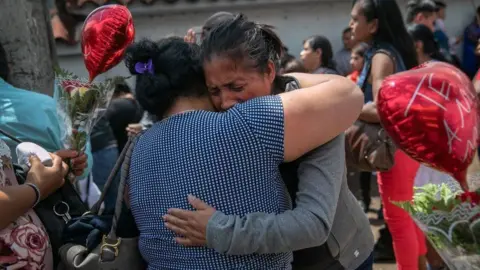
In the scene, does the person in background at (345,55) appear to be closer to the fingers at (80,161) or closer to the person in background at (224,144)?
the fingers at (80,161)

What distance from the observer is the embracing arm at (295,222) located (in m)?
1.61

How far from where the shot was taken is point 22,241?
1.92m

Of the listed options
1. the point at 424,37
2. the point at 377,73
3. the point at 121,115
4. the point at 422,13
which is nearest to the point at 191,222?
the point at 377,73

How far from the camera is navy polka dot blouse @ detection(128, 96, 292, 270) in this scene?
163 centimetres

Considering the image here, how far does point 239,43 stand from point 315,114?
325 millimetres

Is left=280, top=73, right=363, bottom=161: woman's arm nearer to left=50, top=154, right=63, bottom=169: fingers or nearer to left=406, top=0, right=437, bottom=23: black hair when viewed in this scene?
left=50, top=154, right=63, bottom=169: fingers

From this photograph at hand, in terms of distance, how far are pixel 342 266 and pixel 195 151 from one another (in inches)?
27.4

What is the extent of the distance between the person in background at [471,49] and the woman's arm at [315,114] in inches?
248

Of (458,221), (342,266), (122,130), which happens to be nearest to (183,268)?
(342,266)

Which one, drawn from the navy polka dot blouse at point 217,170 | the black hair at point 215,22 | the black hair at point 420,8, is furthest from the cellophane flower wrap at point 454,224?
the black hair at point 420,8

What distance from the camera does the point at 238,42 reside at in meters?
1.76

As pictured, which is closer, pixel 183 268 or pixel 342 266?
pixel 183 268

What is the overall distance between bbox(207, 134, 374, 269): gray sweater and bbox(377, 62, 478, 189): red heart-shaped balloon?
0.30 meters

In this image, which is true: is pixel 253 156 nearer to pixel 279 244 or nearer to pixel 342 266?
pixel 279 244
